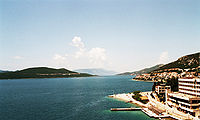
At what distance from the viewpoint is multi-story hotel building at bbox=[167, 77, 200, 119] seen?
69562 millimetres

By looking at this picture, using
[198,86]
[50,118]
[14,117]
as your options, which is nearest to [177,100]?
[198,86]

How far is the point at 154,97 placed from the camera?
105688mm

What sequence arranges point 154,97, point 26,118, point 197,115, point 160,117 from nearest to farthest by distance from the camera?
point 197,115 < point 160,117 < point 26,118 < point 154,97

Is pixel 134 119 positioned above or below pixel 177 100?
below

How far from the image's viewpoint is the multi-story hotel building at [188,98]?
228ft

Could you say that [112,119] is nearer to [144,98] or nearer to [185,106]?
[185,106]

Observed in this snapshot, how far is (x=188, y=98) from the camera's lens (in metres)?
70.5

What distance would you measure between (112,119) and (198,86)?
41022 millimetres

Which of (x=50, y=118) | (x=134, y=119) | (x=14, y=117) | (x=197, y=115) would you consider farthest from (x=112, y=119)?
(x=14, y=117)

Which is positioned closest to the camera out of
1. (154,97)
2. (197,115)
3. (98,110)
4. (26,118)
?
(197,115)

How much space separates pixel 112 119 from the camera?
72938 mm

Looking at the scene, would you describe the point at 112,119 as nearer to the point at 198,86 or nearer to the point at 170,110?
the point at 170,110

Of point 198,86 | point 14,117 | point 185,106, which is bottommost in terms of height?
point 14,117

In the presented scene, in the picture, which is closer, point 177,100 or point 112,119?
point 112,119
